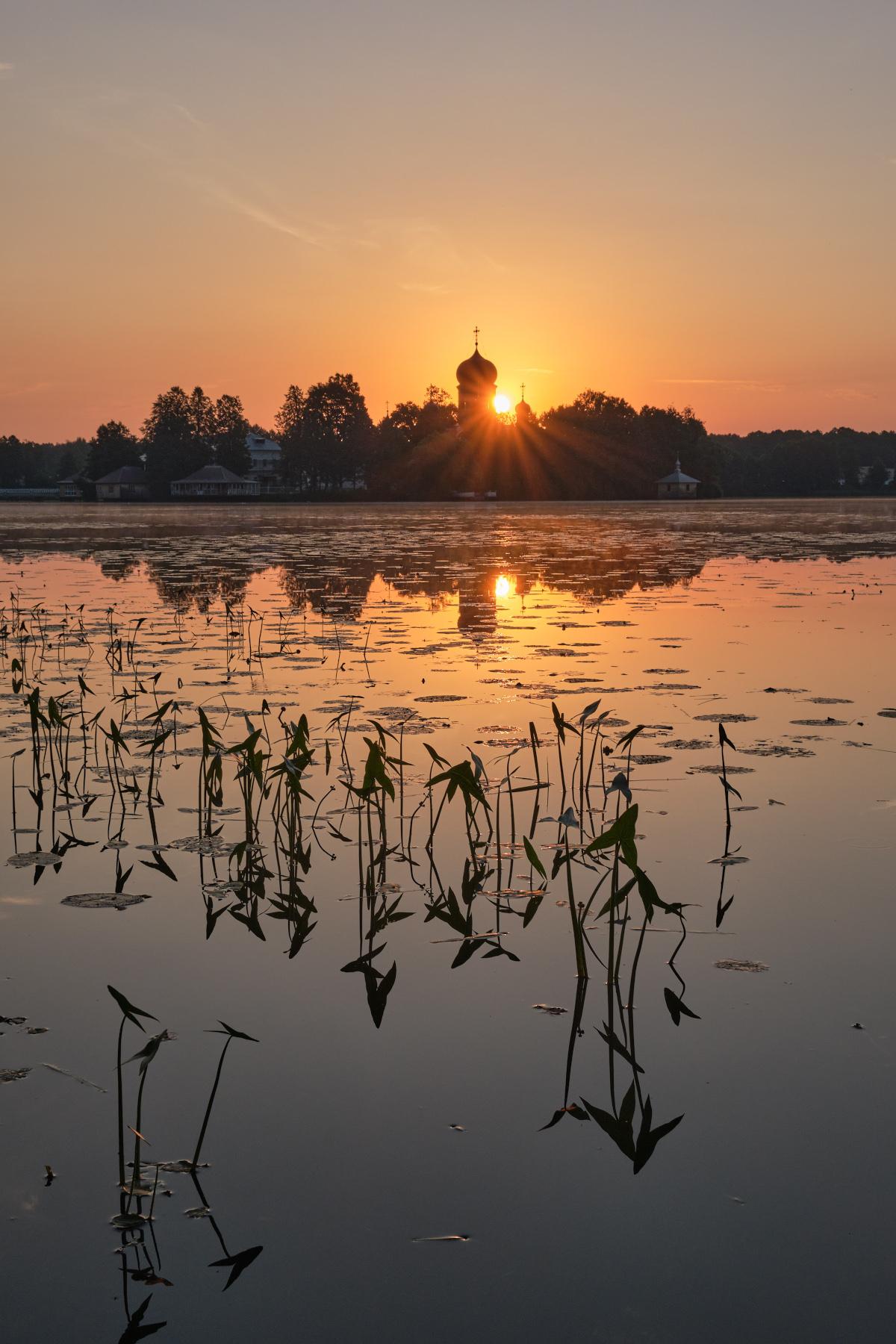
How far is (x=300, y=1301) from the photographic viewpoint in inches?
96.0

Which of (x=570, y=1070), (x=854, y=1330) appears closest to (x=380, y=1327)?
(x=854, y=1330)

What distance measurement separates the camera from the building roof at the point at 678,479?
12262 centimetres

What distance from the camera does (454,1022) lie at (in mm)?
3682

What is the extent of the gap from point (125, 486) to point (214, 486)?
406 inches

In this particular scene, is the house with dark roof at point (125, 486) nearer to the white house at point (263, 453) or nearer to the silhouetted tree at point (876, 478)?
the white house at point (263, 453)

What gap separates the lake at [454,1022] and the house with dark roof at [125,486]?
394ft

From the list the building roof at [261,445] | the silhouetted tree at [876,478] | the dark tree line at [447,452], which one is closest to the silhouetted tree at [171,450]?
the dark tree line at [447,452]

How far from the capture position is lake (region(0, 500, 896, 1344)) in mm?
2502

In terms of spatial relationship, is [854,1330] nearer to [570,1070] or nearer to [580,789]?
[570,1070]

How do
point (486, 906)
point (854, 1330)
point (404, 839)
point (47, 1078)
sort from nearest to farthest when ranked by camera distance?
1. point (854, 1330)
2. point (47, 1078)
3. point (486, 906)
4. point (404, 839)

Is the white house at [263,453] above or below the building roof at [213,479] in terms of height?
above

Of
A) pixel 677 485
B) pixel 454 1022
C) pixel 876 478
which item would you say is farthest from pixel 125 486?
pixel 454 1022

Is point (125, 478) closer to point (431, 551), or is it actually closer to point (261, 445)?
point (261, 445)

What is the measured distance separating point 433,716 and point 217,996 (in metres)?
4.40
